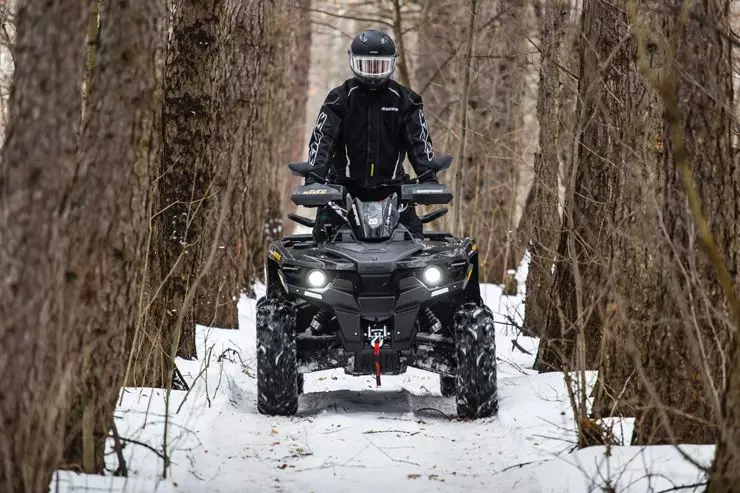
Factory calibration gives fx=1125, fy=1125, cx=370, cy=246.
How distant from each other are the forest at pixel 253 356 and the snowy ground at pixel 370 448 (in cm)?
2

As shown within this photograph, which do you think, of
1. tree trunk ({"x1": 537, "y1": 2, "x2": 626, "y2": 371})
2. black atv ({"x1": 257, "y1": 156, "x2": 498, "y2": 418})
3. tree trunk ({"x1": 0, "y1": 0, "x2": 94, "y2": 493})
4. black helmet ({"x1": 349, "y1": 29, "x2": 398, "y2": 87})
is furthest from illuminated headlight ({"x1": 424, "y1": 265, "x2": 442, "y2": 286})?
tree trunk ({"x1": 0, "y1": 0, "x2": 94, "y2": 493})

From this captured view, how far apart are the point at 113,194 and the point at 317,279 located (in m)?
2.69

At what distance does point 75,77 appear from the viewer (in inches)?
177

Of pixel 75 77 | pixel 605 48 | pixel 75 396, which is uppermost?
pixel 605 48

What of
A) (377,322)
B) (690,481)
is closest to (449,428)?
(377,322)

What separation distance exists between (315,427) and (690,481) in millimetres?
2904

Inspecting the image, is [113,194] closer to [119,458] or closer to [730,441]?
[119,458]

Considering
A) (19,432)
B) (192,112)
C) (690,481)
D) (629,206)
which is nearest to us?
(19,432)

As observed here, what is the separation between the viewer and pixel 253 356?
1060 centimetres

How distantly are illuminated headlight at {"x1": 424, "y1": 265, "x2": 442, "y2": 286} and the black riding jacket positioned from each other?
106 cm

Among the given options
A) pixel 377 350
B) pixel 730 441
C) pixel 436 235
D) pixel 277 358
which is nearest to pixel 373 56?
pixel 436 235

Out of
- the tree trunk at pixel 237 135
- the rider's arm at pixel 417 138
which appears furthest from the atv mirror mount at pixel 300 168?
the rider's arm at pixel 417 138

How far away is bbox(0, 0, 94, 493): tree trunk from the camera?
14.3ft

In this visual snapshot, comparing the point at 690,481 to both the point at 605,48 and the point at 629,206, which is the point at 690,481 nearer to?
the point at 629,206
